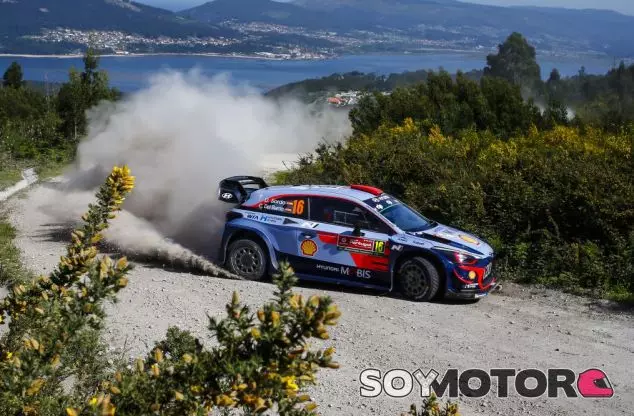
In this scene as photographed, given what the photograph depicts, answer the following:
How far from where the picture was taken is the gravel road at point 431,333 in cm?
770

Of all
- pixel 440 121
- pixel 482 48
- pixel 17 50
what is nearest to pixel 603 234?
→ pixel 440 121

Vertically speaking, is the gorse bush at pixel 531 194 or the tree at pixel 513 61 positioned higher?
the tree at pixel 513 61

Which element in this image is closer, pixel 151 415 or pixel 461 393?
pixel 151 415

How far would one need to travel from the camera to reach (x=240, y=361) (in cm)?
334

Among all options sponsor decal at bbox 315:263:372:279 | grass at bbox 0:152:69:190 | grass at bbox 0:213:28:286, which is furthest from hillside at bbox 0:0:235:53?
sponsor decal at bbox 315:263:372:279

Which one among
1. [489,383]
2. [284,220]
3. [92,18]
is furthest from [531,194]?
[92,18]

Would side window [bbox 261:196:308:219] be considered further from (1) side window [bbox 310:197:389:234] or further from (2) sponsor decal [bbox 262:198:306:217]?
(1) side window [bbox 310:197:389:234]

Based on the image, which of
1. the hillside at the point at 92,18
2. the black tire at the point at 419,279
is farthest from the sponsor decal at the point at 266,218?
the hillside at the point at 92,18

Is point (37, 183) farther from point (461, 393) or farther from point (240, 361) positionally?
point (240, 361)

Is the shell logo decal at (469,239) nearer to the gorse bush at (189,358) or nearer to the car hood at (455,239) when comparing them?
the car hood at (455,239)

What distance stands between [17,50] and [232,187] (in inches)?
4241

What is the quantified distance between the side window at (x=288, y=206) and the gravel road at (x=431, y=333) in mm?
1170

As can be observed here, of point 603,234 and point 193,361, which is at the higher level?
point 193,361

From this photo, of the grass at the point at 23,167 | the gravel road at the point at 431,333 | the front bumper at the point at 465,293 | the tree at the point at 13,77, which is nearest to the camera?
the gravel road at the point at 431,333
